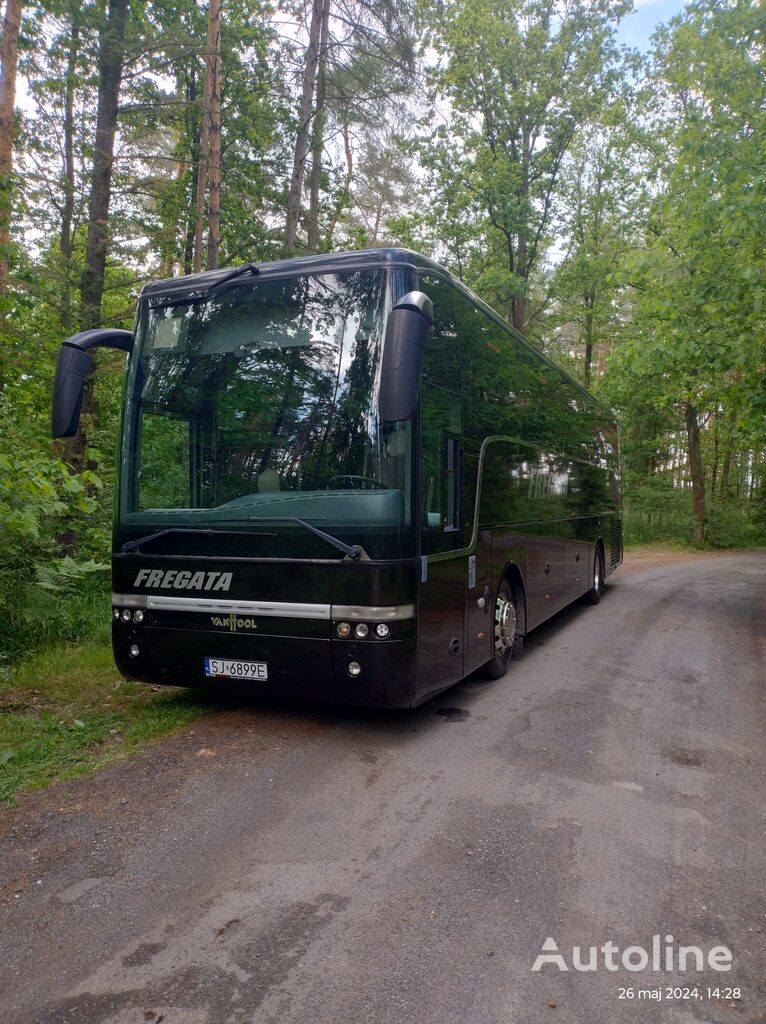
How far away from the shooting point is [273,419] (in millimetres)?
5160

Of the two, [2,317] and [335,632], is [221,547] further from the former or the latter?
[2,317]

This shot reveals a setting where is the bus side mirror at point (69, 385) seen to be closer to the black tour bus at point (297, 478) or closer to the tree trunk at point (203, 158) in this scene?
the black tour bus at point (297, 478)

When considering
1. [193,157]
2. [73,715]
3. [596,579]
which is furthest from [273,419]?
[193,157]

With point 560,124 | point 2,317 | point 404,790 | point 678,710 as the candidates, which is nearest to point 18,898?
point 404,790

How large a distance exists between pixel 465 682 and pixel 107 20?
11036 millimetres

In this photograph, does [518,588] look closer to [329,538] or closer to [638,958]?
[329,538]

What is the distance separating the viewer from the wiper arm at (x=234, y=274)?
A: 5.42m

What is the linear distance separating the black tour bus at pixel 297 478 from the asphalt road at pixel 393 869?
70cm

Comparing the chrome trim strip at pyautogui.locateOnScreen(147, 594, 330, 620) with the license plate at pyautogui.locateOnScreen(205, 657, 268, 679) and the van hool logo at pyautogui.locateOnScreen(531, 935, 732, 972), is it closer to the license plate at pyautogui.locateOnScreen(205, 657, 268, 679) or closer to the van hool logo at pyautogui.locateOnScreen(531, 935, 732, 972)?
the license plate at pyautogui.locateOnScreen(205, 657, 268, 679)

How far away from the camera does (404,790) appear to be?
4.48 meters

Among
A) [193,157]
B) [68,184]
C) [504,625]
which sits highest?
[193,157]

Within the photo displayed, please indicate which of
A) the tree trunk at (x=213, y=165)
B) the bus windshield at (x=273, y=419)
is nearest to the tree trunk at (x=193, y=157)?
the tree trunk at (x=213, y=165)

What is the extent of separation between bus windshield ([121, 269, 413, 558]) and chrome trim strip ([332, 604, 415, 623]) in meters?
0.36

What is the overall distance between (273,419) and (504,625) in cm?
342
